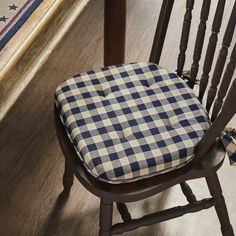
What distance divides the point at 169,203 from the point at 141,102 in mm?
559

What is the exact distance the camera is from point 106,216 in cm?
138

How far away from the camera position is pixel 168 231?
177 cm

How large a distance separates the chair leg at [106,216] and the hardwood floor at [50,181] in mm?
353

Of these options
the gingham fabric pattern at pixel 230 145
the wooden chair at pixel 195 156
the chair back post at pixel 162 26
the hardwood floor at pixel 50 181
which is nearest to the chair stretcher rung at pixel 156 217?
the wooden chair at pixel 195 156

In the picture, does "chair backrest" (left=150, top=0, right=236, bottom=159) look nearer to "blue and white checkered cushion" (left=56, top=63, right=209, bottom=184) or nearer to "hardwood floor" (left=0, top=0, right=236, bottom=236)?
"blue and white checkered cushion" (left=56, top=63, right=209, bottom=184)

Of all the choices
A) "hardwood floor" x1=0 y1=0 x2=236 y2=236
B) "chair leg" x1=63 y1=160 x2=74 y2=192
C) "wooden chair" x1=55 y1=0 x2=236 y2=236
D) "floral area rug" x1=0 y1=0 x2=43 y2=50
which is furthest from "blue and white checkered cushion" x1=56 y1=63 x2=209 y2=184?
"hardwood floor" x1=0 y1=0 x2=236 y2=236

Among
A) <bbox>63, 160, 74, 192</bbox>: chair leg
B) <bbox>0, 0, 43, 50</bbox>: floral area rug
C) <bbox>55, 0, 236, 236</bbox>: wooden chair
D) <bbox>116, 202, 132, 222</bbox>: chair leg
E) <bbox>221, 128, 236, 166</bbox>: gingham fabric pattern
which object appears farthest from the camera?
<bbox>63, 160, 74, 192</bbox>: chair leg

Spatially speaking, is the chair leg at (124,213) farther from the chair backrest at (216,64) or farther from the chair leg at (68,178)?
the chair backrest at (216,64)

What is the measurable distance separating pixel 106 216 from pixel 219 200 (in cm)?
32

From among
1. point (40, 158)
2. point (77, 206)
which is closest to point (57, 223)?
point (77, 206)

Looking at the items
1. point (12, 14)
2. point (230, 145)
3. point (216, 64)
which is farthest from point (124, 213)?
point (12, 14)

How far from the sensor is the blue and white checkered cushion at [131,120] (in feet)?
4.17

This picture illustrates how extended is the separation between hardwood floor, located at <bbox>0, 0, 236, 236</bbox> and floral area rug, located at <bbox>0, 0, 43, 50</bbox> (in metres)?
0.80

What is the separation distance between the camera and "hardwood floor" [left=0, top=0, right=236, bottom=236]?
5.84ft
